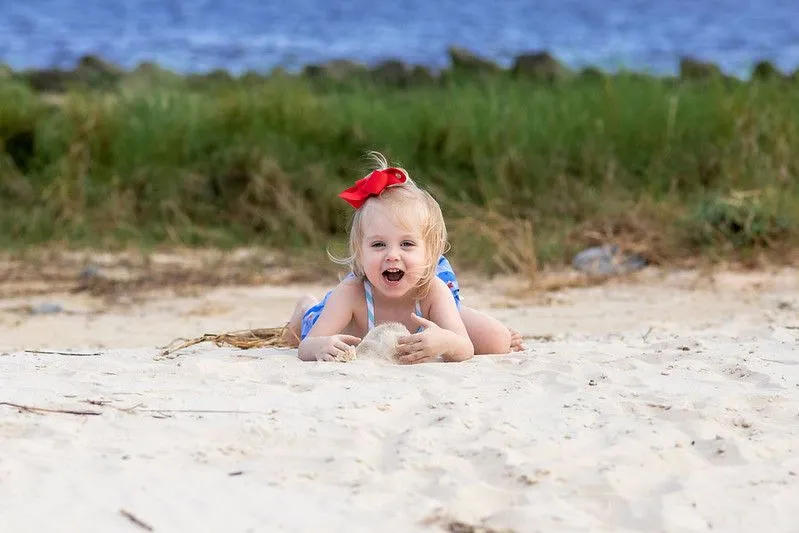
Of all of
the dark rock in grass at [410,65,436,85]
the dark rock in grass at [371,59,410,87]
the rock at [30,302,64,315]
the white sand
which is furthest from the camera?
the dark rock in grass at [371,59,410,87]

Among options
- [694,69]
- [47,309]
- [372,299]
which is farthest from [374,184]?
[694,69]

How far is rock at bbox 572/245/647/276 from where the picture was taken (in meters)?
7.75

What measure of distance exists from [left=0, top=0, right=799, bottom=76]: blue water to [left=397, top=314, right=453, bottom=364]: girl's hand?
744 inches

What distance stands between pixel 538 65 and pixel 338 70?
286cm

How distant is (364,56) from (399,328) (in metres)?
25.0

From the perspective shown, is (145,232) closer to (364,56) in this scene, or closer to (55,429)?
(55,429)

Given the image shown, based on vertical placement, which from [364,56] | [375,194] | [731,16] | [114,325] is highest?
[731,16]

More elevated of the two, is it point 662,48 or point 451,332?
point 662,48

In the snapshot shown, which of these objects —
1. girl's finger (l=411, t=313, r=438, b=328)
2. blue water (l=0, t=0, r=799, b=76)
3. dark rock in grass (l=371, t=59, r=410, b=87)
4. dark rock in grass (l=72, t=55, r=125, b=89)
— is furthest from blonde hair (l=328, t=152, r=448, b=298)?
blue water (l=0, t=0, r=799, b=76)

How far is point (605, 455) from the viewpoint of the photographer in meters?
3.22

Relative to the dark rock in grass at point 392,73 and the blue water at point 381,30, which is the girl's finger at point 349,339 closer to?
the dark rock in grass at point 392,73

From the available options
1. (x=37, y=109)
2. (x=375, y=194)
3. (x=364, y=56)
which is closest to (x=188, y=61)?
(x=364, y=56)

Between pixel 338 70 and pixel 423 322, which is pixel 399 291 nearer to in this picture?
pixel 423 322

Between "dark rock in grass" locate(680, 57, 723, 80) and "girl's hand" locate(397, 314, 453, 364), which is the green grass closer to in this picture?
"girl's hand" locate(397, 314, 453, 364)
